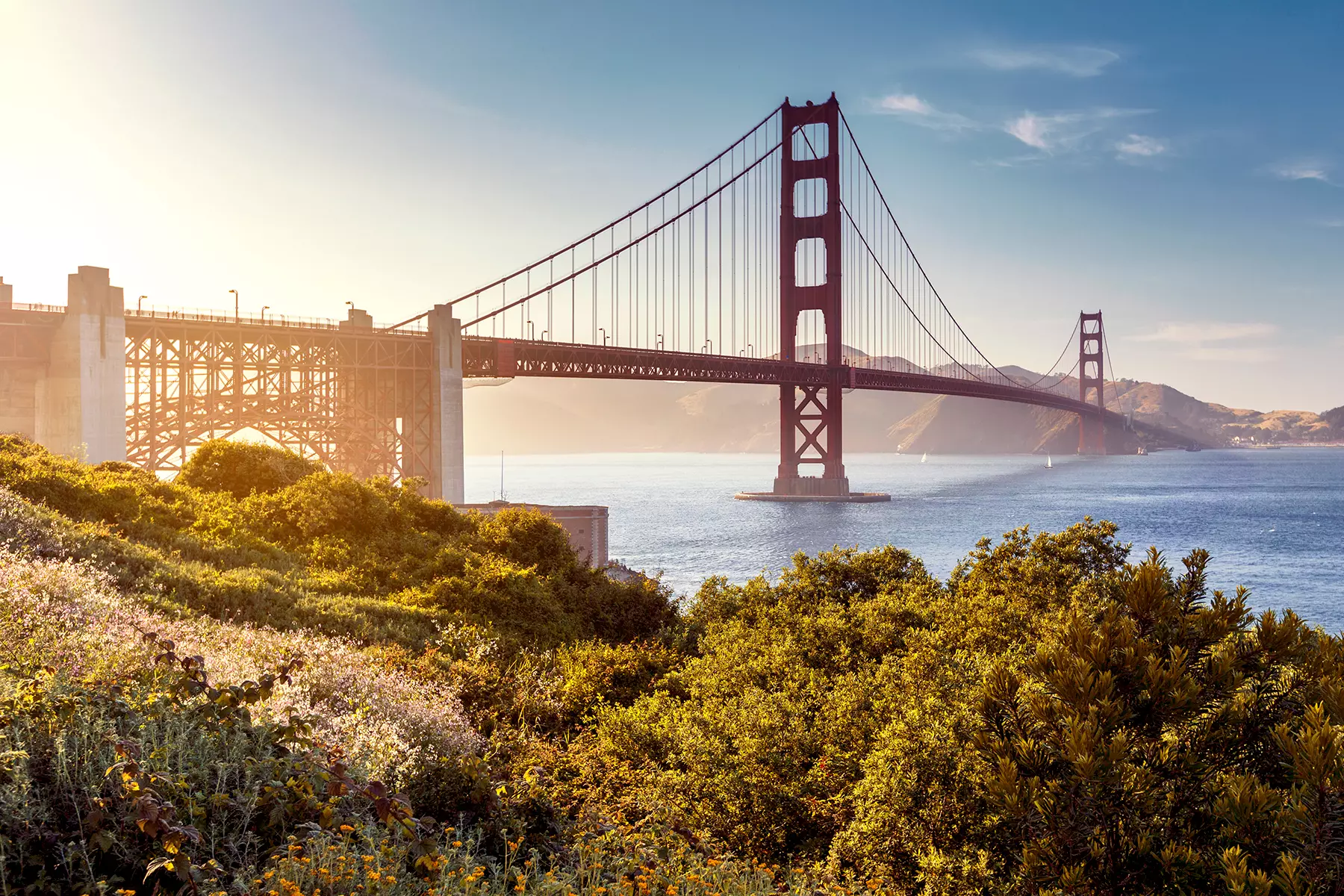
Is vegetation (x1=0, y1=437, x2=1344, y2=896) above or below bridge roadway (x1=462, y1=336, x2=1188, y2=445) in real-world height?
below

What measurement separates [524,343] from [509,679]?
185ft

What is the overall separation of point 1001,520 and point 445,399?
48388 mm

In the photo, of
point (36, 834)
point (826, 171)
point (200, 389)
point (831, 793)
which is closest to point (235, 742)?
point (36, 834)

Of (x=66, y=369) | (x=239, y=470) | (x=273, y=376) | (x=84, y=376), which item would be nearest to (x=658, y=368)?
(x=273, y=376)

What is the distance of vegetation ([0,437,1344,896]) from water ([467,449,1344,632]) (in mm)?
22185

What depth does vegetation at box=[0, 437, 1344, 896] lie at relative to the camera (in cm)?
504

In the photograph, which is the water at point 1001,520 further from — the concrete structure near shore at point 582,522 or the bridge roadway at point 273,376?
the bridge roadway at point 273,376

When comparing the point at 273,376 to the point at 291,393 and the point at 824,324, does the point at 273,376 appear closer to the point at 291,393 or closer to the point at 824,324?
the point at 291,393

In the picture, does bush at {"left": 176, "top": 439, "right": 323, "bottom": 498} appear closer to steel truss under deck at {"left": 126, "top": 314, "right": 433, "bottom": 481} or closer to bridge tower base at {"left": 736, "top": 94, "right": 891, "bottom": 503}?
steel truss under deck at {"left": 126, "top": 314, "right": 433, "bottom": 481}

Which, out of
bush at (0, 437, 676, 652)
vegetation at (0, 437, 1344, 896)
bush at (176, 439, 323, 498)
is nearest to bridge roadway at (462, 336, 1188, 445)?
bush at (176, 439, 323, 498)

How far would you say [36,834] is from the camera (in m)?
4.80

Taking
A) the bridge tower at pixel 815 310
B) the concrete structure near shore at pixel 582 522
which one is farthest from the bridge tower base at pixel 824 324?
the concrete structure near shore at pixel 582 522

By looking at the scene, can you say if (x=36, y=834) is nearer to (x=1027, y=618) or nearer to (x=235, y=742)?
(x=235, y=742)

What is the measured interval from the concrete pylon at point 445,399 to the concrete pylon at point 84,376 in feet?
62.7
